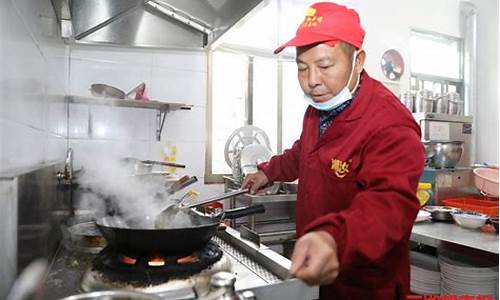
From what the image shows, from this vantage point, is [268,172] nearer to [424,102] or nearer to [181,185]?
[181,185]

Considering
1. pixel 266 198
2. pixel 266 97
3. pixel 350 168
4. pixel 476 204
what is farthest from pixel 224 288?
pixel 266 97

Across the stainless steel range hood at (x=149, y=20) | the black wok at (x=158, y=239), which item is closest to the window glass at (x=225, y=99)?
the stainless steel range hood at (x=149, y=20)

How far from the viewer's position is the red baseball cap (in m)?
1.06

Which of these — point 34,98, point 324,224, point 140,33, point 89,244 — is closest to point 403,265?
point 324,224

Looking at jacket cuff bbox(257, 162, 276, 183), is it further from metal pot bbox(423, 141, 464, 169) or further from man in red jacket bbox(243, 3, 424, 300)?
metal pot bbox(423, 141, 464, 169)

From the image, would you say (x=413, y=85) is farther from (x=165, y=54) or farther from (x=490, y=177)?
(x=165, y=54)

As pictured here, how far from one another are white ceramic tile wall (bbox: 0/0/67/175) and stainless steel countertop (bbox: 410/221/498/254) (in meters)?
1.92

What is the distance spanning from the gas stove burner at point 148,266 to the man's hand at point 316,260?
38 centimetres

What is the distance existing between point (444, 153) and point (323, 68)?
2.25 meters

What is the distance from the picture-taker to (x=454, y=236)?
6.46 feet

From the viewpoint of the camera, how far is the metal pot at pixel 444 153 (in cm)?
288

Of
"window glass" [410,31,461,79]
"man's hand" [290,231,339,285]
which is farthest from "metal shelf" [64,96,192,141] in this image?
"window glass" [410,31,461,79]

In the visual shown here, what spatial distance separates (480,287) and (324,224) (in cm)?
181

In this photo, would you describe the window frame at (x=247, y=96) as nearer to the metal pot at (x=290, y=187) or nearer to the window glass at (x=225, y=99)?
the window glass at (x=225, y=99)
